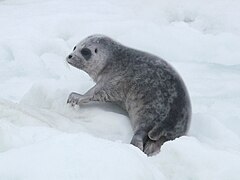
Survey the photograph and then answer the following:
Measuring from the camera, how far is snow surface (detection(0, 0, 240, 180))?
221 cm

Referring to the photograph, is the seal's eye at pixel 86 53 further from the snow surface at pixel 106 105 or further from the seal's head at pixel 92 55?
the snow surface at pixel 106 105

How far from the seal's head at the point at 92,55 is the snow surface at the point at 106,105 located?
0.12 meters

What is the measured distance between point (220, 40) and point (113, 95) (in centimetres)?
214

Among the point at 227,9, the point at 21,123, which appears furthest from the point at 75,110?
the point at 227,9

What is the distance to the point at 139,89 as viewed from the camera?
3863mm

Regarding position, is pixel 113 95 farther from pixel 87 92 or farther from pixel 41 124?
pixel 41 124

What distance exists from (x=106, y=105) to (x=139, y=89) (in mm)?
236

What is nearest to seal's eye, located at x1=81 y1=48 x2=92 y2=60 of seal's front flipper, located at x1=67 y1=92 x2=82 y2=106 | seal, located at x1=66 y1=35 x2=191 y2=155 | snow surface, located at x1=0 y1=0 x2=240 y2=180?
seal, located at x1=66 y1=35 x2=191 y2=155

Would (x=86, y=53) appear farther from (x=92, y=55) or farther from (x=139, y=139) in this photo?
(x=139, y=139)

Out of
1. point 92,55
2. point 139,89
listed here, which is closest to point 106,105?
point 139,89

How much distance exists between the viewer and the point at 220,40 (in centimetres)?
577

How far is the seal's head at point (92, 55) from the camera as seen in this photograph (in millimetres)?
4184

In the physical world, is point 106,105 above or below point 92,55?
below

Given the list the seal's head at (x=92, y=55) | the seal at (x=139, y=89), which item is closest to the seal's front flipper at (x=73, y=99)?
the seal at (x=139, y=89)
